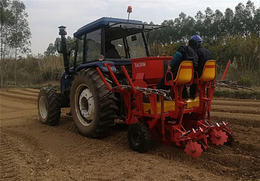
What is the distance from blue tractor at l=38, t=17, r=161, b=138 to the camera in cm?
458

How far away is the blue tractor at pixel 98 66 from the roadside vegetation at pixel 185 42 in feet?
1.93

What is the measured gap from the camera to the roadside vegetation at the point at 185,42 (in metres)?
12.1

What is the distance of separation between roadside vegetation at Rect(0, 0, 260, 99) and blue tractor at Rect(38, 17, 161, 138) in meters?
0.59

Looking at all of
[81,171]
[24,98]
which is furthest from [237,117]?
[24,98]

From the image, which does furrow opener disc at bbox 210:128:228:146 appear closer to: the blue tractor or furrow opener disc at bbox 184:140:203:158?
furrow opener disc at bbox 184:140:203:158

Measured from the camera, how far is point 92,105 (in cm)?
485

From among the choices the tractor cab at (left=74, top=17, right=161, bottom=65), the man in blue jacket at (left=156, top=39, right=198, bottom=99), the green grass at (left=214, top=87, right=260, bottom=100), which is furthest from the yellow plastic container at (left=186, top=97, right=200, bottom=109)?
the green grass at (left=214, top=87, right=260, bottom=100)

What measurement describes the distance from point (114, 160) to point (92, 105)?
1456mm

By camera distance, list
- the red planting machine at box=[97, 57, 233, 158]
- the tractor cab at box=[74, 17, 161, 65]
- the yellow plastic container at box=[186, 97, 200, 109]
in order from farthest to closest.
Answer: the tractor cab at box=[74, 17, 161, 65] < the yellow plastic container at box=[186, 97, 200, 109] < the red planting machine at box=[97, 57, 233, 158]

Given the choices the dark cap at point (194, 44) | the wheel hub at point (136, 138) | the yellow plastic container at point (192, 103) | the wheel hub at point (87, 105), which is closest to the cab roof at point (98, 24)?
the wheel hub at point (87, 105)

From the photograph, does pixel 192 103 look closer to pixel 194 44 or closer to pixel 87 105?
pixel 194 44

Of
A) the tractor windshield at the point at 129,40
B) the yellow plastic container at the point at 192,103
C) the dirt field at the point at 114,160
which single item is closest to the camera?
the dirt field at the point at 114,160

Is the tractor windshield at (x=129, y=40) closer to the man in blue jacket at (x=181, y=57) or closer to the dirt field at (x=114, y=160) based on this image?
the man in blue jacket at (x=181, y=57)

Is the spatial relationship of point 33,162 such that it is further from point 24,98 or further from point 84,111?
point 24,98
